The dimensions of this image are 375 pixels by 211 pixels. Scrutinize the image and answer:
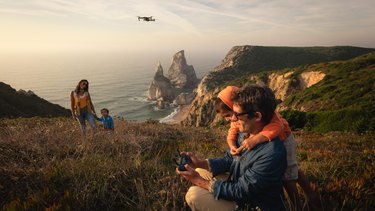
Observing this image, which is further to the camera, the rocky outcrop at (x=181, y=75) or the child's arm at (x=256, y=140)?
the rocky outcrop at (x=181, y=75)

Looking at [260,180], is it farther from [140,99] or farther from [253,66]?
[140,99]

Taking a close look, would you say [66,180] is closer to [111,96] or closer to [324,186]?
[324,186]

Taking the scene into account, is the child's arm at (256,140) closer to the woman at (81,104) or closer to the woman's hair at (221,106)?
the woman's hair at (221,106)

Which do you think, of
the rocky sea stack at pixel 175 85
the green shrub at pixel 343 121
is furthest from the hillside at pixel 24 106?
the rocky sea stack at pixel 175 85

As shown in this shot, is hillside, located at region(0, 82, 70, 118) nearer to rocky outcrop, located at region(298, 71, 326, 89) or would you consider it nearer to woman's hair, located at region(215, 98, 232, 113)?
woman's hair, located at region(215, 98, 232, 113)

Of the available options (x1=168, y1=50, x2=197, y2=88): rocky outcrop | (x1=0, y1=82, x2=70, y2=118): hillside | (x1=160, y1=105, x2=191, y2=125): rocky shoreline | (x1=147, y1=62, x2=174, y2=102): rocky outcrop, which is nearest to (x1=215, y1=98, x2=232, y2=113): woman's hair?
(x1=0, y1=82, x2=70, y2=118): hillside

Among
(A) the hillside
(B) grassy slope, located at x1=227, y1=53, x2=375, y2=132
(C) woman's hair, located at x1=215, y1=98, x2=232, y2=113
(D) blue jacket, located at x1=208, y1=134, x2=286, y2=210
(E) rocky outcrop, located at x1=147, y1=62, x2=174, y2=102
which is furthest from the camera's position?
(E) rocky outcrop, located at x1=147, y1=62, x2=174, y2=102

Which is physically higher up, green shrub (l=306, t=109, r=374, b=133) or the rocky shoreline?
green shrub (l=306, t=109, r=374, b=133)
